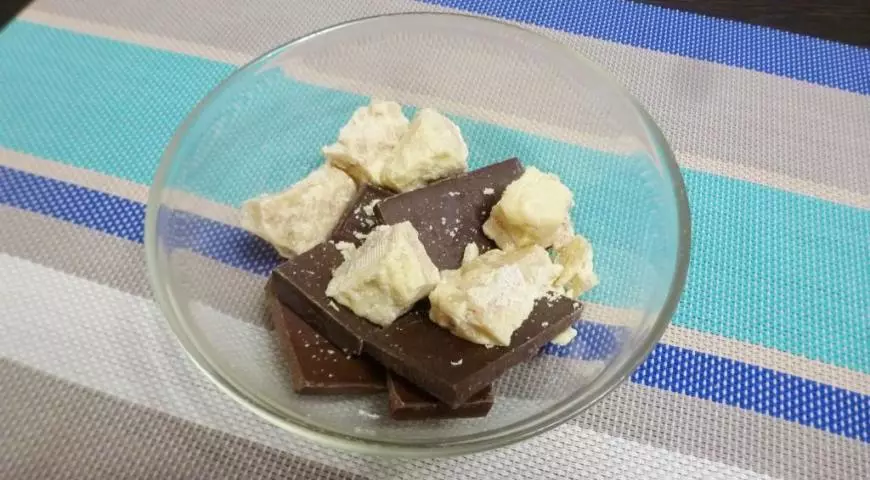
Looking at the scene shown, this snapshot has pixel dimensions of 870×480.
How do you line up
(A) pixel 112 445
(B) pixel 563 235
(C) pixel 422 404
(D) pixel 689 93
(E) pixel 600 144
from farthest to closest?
(D) pixel 689 93 < (E) pixel 600 144 < (B) pixel 563 235 < (A) pixel 112 445 < (C) pixel 422 404

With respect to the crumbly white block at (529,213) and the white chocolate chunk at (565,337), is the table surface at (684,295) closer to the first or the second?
the white chocolate chunk at (565,337)

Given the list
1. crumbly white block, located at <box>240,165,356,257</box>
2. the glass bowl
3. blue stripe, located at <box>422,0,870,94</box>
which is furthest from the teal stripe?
blue stripe, located at <box>422,0,870,94</box>

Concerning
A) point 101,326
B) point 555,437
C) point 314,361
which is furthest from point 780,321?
point 101,326

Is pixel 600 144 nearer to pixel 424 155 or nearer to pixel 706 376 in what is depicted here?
pixel 424 155

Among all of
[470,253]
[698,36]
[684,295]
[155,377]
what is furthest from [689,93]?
[155,377]

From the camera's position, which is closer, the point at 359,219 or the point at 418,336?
the point at 418,336

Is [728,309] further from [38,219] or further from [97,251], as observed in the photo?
[38,219]

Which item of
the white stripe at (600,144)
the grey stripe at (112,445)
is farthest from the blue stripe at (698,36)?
the grey stripe at (112,445)
